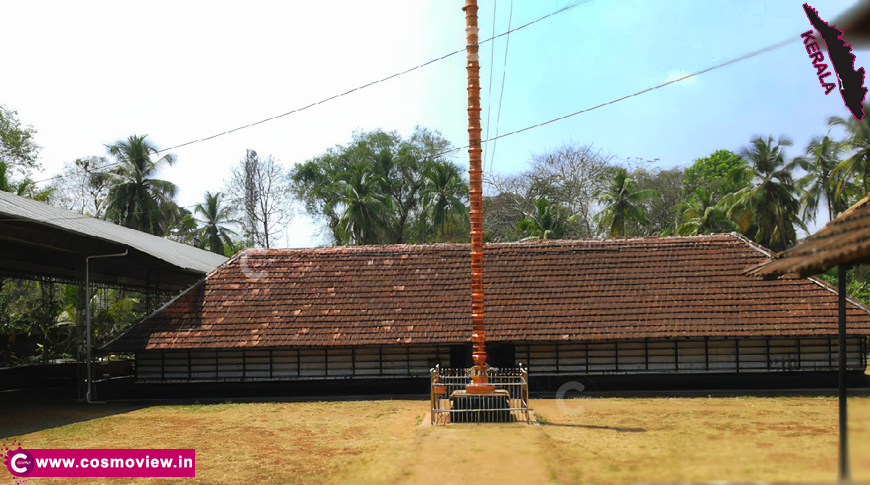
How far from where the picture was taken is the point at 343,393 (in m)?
14.1

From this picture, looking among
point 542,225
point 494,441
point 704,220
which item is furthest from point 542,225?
point 494,441

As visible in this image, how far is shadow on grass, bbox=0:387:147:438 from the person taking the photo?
36.2 ft

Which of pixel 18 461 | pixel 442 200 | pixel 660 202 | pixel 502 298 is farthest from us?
pixel 660 202

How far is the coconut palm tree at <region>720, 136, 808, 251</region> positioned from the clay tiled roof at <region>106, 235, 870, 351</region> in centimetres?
1593

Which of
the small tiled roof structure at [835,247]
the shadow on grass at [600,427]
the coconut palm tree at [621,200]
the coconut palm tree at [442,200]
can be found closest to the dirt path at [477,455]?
the shadow on grass at [600,427]

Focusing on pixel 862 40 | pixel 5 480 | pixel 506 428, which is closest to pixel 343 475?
pixel 506 428

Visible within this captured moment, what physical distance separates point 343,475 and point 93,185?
3218 cm

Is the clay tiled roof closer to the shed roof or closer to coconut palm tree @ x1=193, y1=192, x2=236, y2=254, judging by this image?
the shed roof

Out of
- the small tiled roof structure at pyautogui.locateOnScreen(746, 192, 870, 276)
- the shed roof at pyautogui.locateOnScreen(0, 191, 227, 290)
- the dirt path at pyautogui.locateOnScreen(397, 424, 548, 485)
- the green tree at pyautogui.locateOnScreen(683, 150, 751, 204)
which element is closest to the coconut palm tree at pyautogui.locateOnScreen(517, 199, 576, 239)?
the green tree at pyautogui.locateOnScreen(683, 150, 751, 204)

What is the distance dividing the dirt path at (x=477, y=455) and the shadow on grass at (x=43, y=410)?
7.18m

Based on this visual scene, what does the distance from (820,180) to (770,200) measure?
2741mm

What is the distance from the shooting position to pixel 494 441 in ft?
26.6

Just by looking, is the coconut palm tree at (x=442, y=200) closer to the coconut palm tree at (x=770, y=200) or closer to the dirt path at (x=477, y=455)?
the coconut palm tree at (x=770, y=200)

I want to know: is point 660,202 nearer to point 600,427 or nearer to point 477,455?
point 600,427
